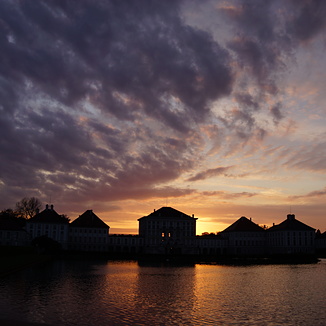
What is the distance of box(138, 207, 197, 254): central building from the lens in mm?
154125

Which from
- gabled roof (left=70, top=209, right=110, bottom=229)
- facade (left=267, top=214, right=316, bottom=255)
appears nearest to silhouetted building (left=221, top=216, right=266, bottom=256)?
facade (left=267, top=214, right=316, bottom=255)

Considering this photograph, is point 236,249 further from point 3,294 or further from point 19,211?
point 3,294

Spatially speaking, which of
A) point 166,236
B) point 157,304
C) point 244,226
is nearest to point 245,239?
point 244,226

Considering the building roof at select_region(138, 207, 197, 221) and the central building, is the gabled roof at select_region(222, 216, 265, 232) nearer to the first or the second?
the central building

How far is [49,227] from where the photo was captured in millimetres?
141500

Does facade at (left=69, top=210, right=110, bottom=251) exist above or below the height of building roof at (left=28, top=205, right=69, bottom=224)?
below

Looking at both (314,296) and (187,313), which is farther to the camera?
(314,296)

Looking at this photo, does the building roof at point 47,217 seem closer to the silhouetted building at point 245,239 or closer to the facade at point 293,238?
the silhouetted building at point 245,239

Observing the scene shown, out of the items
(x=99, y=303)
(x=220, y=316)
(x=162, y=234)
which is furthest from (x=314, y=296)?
(x=162, y=234)

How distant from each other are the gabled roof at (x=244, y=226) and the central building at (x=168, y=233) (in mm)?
21320

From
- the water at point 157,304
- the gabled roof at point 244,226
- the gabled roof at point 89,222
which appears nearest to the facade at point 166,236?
the gabled roof at point 89,222

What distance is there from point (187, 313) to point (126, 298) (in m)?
7.37

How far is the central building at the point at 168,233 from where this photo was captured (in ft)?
506

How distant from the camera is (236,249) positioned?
165m
